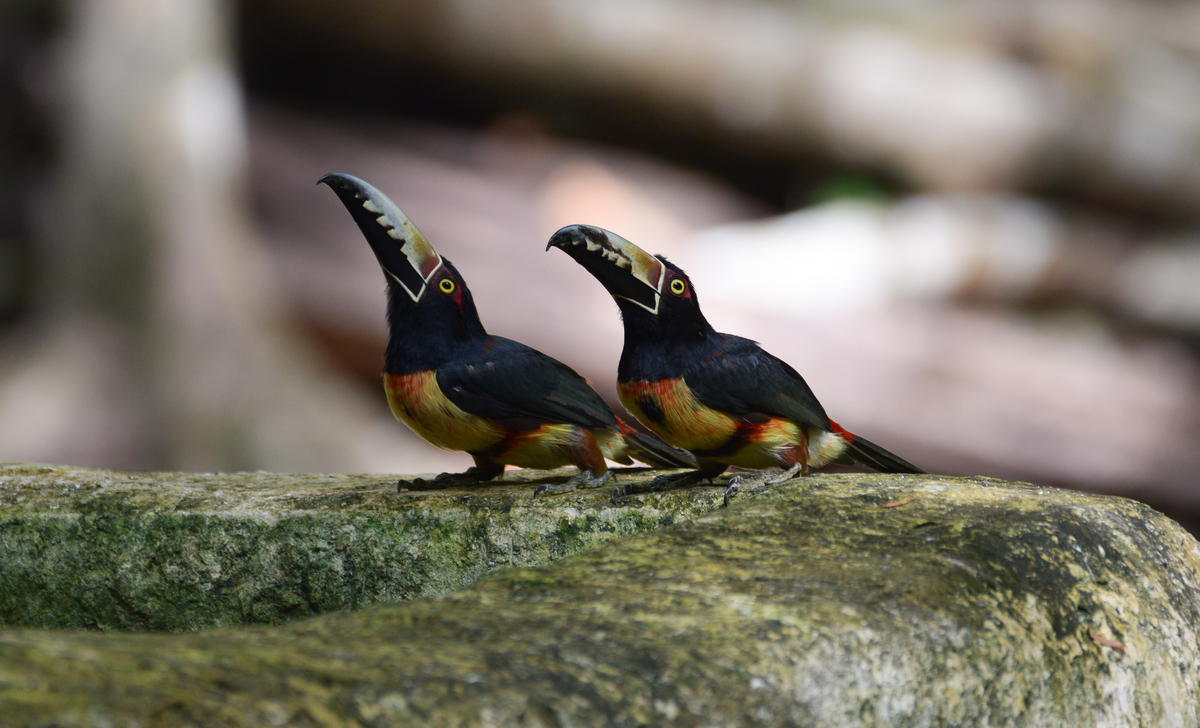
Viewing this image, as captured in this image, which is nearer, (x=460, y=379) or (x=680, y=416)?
(x=680, y=416)

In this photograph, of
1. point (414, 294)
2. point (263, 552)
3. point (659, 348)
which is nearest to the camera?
point (263, 552)

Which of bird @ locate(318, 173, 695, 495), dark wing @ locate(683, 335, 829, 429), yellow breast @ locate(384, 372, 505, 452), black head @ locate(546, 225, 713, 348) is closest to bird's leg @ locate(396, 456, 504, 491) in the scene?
bird @ locate(318, 173, 695, 495)

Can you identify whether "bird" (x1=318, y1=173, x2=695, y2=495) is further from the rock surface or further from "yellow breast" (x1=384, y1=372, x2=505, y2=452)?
the rock surface

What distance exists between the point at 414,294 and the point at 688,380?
81cm

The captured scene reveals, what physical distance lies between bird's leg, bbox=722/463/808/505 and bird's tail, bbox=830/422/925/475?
0.66 feet

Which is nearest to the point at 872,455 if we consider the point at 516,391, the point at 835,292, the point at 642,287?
the point at 642,287

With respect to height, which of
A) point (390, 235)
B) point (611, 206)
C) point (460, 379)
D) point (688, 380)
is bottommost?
point (460, 379)

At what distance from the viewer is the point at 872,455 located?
2.97m

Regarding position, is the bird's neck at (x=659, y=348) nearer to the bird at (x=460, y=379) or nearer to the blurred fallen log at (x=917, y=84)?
the bird at (x=460, y=379)

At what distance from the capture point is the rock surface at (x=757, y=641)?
1313 millimetres

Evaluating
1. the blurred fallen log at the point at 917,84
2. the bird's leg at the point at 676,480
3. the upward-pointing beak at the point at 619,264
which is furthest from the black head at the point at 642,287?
the blurred fallen log at the point at 917,84

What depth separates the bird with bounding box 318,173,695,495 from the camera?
2816 millimetres

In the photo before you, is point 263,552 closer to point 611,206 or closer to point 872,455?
point 872,455

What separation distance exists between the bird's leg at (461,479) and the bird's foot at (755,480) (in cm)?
77
